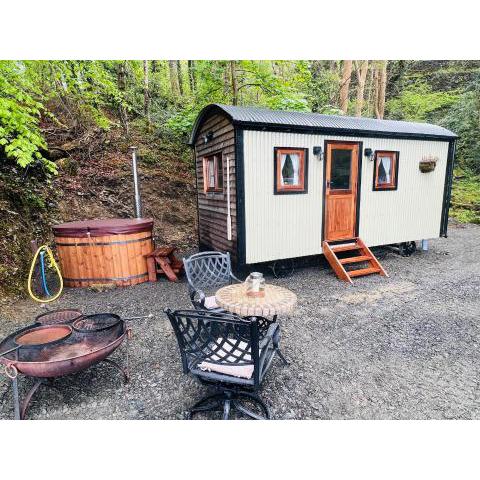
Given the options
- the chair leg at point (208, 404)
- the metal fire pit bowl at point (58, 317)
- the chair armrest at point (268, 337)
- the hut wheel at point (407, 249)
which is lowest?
the hut wheel at point (407, 249)

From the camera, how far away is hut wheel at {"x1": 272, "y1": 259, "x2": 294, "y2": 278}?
616 centimetres

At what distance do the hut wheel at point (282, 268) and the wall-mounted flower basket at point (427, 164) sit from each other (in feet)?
13.3

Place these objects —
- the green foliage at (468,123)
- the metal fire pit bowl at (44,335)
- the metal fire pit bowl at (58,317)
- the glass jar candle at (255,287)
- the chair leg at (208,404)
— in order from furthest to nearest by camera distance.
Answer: the green foliage at (468,123)
the metal fire pit bowl at (58,317)
the glass jar candle at (255,287)
the metal fire pit bowl at (44,335)
the chair leg at (208,404)

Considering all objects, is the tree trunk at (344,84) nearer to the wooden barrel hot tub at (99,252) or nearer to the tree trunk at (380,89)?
the tree trunk at (380,89)

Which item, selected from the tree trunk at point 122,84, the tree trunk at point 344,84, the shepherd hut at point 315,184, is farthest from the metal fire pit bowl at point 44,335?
the tree trunk at point 344,84

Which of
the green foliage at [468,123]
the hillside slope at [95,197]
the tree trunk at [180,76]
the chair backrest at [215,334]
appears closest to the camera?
the chair backrest at [215,334]

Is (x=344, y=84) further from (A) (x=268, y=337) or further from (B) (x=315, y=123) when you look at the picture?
(A) (x=268, y=337)

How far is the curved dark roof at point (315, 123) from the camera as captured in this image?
5180mm

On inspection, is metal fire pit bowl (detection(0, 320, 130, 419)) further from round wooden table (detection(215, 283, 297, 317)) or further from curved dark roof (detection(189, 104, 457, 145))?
curved dark roof (detection(189, 104, 457, 145))

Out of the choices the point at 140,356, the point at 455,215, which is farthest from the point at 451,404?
the point at 455,215

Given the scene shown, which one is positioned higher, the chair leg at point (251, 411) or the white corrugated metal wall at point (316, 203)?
the white corrugated metal wall at point (316, 203)

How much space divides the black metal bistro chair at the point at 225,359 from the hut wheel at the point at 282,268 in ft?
11.8

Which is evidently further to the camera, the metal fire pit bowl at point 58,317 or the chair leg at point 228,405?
the metal fire pit bowl at point 58,317
